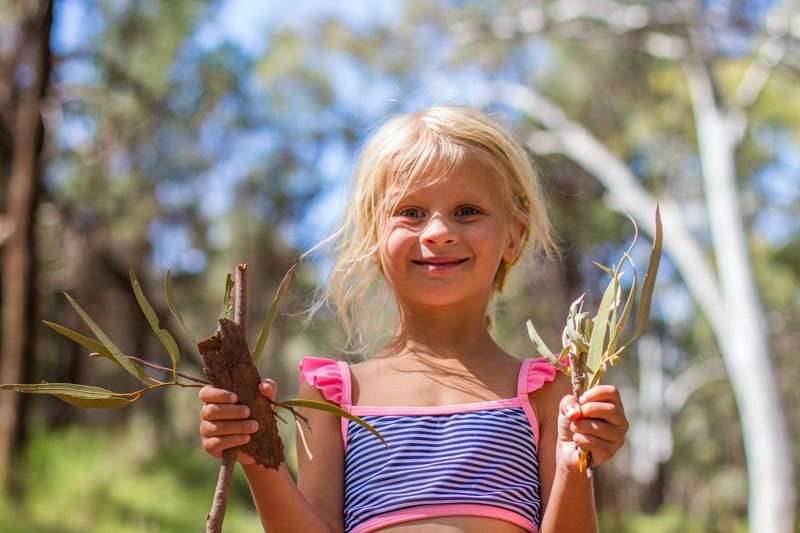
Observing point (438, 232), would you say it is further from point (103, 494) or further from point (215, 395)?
point (103, 494)

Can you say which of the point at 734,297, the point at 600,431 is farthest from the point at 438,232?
the point at 734,297

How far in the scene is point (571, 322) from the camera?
1.36 metres

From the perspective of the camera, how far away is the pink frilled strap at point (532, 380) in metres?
1.70

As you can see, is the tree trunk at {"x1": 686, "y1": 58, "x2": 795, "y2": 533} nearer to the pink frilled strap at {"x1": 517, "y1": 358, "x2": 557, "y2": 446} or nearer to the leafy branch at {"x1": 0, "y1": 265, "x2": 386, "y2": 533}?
the pink frilled strap at {"x1": 517, "y1": 358, "x2": 557, "y2": 446}

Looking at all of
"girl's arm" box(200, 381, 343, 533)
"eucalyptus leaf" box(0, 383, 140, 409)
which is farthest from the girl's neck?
"eucalyptus leaf" box(0, 383, 140, 409)

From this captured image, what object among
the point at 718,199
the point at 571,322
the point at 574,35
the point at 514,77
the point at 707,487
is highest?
the point at 514,77

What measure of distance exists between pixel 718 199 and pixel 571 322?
10136 millimetres

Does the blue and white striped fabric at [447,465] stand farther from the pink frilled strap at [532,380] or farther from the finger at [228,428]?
the finger at [228,428]

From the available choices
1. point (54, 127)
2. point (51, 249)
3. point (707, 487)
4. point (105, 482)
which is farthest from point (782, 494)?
point (707, 487)

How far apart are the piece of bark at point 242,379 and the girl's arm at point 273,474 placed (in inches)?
0.5

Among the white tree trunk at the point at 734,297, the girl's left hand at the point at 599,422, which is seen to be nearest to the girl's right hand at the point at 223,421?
the girl's left hand at the point at 599,422

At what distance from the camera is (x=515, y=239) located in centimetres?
193

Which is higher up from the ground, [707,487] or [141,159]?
[141,159]

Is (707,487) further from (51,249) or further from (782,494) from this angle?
(51,249)
